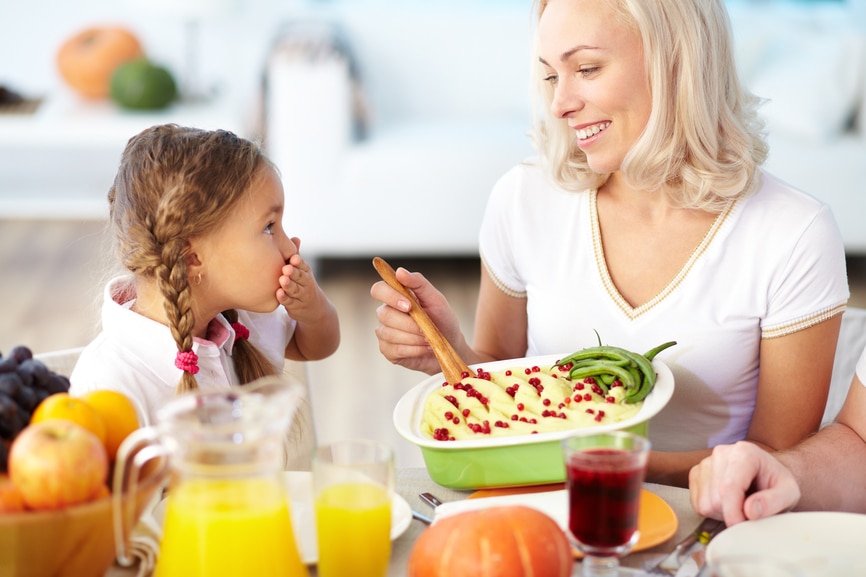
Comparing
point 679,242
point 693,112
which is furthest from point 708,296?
point 693,112

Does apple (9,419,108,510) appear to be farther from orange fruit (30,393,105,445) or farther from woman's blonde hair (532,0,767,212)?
woman's blonde hair (532,0,767,212)

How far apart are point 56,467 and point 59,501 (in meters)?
0.03

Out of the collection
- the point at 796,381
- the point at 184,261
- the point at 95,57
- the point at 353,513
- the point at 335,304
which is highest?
the point at 95,57

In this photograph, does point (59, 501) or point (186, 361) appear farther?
point (186, 361)

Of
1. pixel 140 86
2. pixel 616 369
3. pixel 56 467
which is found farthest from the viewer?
pixel 140 86

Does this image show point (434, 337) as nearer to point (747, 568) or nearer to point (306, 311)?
point (306, 311)

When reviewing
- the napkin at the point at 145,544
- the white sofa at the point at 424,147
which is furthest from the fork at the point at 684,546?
the white sofa at the point at 424,147

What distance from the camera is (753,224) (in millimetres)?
1619

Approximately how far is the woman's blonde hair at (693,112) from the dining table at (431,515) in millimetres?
602

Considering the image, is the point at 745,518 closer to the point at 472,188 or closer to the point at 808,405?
the point at 808,405

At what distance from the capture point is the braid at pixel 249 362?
1571 mm

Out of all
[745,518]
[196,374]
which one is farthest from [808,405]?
[196,374]

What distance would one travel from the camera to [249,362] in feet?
5.17

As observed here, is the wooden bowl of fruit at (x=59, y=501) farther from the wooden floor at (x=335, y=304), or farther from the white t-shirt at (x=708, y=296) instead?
the wooden floor at (x=335, y=304)
